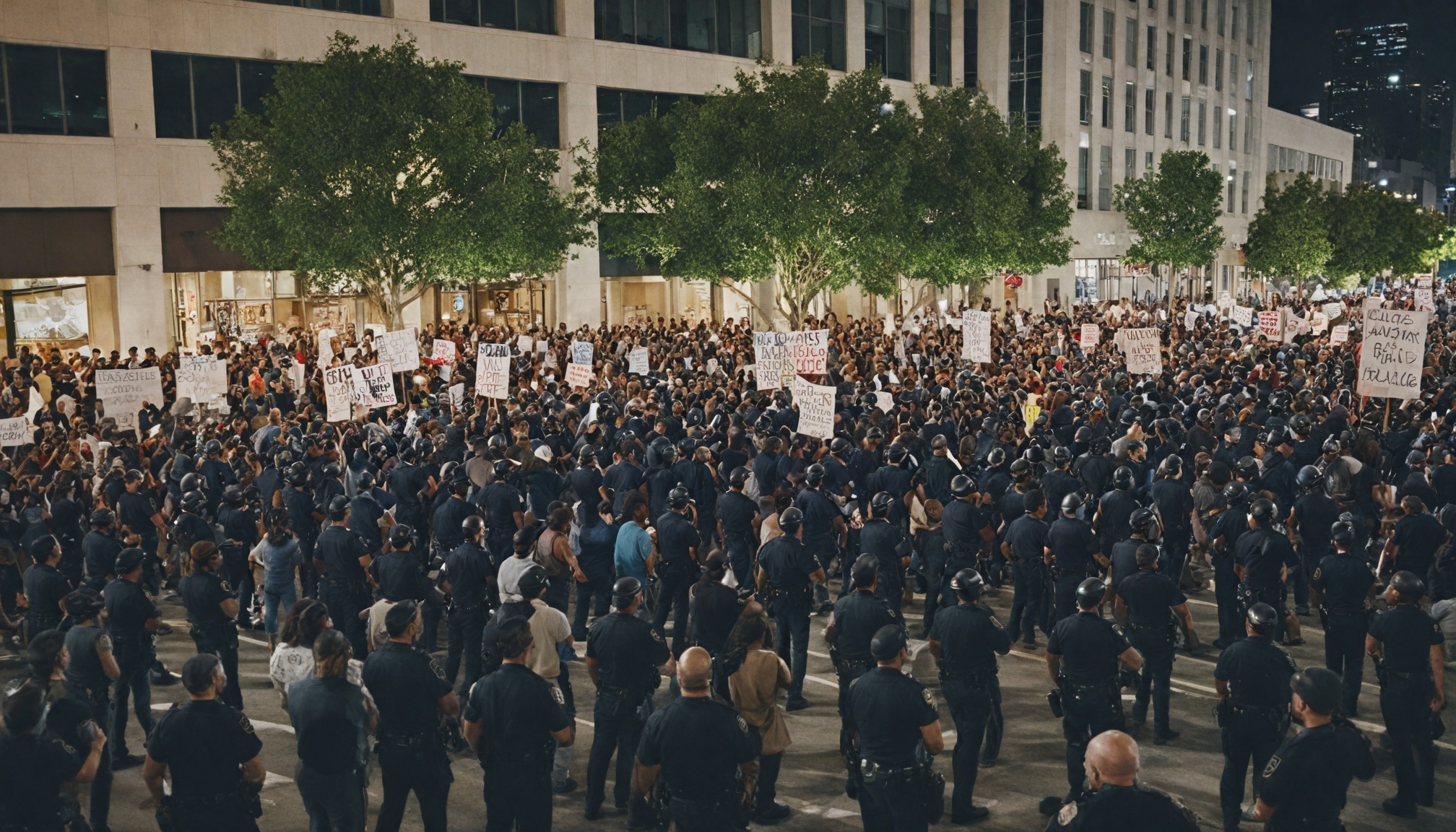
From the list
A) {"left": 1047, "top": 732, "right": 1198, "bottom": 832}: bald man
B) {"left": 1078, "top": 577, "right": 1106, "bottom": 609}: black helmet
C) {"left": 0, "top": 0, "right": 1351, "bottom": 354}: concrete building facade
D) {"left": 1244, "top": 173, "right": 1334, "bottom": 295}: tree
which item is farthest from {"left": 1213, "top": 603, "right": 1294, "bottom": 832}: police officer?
{"left": 1244, "top": 173, "right": 1334, "bottom": 295}: tree

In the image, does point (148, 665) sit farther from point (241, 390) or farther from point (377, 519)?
point (241, 390)

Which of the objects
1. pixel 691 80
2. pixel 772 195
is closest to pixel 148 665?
pixel 772 195

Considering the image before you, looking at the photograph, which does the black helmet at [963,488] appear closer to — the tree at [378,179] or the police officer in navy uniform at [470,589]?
the police officer in navy uniform at [470,589]

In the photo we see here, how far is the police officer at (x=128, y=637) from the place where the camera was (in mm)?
9492

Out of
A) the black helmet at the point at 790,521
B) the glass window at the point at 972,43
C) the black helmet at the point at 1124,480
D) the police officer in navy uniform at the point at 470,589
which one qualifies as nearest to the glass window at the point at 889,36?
the glass window at the point at 972,43

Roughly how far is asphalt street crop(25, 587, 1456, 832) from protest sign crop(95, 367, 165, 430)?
7565 mm

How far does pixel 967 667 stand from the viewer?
8.47 metres

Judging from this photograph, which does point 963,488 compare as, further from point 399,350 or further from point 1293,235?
point 1293,235

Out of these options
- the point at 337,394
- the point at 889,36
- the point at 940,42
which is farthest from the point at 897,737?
the point at 940,42

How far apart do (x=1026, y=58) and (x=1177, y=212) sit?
1097 centimetres

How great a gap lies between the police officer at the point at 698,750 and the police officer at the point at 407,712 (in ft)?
4.62

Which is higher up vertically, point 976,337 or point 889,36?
point 889,36

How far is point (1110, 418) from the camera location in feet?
62.5

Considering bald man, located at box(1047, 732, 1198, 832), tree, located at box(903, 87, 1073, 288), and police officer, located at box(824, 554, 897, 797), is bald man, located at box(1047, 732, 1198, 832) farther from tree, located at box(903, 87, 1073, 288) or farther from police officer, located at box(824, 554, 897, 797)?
tree, located at box(903, 87, 1073, 288)
